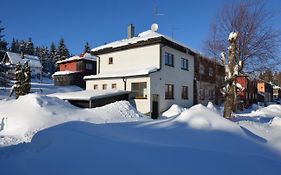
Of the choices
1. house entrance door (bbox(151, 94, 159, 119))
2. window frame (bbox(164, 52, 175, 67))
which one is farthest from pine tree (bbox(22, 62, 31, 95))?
window frame (bbox(164, 52, 175, 67))

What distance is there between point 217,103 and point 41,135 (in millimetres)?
28004

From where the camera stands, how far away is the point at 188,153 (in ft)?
17.4

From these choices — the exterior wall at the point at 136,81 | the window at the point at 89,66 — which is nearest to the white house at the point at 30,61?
the window at the point at 89,66

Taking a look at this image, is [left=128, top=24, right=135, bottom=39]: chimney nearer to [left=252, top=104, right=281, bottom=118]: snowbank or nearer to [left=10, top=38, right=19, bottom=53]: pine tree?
[left=252, top=104, right=281, bottom=118]: snowbank

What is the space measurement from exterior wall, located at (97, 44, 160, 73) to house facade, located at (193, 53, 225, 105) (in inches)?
271

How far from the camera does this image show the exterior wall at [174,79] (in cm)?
2150

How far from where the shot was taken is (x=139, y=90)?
2148 centimetres

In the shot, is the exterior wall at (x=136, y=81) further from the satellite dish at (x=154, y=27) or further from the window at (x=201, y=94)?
the window at (x=201, y=94)

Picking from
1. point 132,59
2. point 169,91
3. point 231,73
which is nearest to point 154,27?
point 132,59

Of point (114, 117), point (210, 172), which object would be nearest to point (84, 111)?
point (114, 117)

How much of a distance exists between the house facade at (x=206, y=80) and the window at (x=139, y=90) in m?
8.14

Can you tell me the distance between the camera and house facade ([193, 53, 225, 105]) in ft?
92.0

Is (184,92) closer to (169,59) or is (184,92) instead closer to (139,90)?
(169,59)

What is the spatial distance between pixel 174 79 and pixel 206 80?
8.17m
